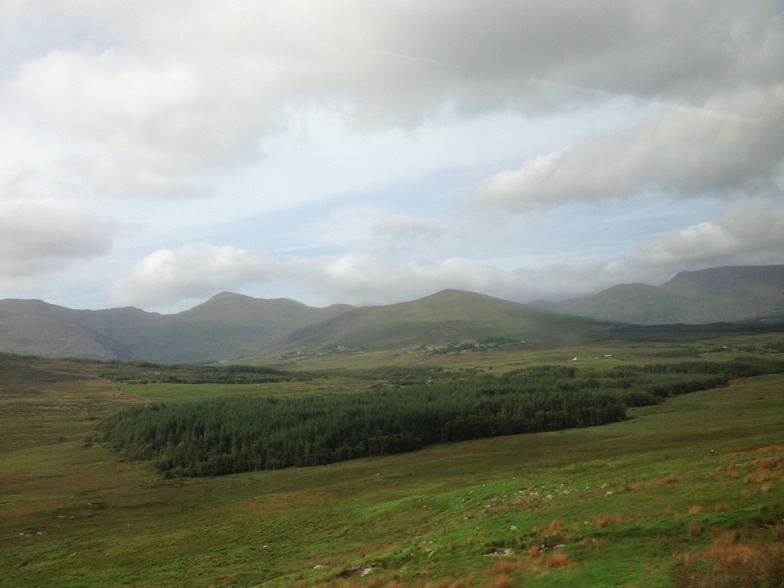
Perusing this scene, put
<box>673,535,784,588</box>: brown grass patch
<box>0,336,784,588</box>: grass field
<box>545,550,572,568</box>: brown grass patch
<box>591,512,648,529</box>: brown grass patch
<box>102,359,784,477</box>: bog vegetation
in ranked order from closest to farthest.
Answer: <box>673,535,784,588</box>: brown grass patch < <box>545,550,572,568</box>: brown grass patch < <box>0,336,784,588</box>: grass field < <box>591,512,648,529</box>: brown grass patch < <box>102,359,784,477</box>: bog vegetation

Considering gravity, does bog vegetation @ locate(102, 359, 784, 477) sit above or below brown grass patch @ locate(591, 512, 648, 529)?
below

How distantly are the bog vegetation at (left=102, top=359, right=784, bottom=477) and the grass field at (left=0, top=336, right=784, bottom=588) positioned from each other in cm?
986

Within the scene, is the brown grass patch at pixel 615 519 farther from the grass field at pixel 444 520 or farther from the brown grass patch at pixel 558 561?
the brown grass patch at pixel 558 561

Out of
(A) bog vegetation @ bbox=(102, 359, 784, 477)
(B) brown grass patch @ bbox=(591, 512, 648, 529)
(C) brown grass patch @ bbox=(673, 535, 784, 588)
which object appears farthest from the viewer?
(A) bog vegetation @ bbox=(102, 359, 784, 477)

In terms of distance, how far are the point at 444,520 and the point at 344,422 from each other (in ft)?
258

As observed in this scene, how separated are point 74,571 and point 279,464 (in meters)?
63.3

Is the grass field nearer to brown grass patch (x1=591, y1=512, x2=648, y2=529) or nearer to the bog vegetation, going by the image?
brown grass patch (x1=591, y1=512, x2=648, y2=529)

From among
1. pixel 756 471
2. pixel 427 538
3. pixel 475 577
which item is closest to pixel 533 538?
pixel 475 577

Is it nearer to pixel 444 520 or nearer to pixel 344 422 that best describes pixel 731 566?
pixel 444 520

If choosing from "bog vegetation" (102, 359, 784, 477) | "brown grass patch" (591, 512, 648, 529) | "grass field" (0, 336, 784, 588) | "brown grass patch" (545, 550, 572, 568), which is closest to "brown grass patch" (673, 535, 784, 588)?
"grass field" (0, 336, 784, 588)

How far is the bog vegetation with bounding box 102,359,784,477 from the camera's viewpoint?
106688 mm

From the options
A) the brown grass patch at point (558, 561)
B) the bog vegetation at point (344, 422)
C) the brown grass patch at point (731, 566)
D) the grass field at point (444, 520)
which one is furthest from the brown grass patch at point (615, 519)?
the bog vegetation at point (344, 422)

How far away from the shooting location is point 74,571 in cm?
4150

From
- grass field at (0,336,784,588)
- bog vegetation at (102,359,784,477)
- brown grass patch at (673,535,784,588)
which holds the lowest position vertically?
bog vegetation at (102,359,784,477)
